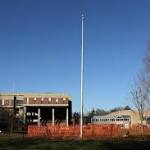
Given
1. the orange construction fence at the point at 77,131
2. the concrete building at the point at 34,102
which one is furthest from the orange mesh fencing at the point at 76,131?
the concrete building at the point at 34,102

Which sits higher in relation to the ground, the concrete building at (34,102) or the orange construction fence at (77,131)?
the concrete building at (34,102)

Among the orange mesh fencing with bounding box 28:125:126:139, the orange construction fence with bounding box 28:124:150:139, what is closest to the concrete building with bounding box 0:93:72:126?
the orange construction fence with bounding box 28:124:150:139

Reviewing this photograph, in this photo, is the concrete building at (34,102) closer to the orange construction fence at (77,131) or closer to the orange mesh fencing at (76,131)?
the orange construction fence at (77,131)

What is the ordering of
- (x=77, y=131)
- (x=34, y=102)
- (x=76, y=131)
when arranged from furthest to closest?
1. (x=34, y=102)
2. (x=76, y=131)
3. (x=77, y=131)

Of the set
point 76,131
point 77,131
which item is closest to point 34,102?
point 76,131

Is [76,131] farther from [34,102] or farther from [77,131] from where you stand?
[34,102]

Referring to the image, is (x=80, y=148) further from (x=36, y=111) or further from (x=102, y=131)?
(x=36, y=111)

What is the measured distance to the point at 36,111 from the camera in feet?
545

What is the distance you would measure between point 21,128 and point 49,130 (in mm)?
54578

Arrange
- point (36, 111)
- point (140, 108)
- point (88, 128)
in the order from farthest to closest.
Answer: point (36, 111)
point (140, 108)
point (88, 128)

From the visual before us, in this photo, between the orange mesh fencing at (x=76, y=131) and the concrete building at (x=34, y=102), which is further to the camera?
the concrete building at (x=34, y=102)

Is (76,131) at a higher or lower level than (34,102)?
lower

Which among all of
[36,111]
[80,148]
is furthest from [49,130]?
[36,111]

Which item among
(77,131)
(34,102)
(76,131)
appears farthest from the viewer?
(34,102)
